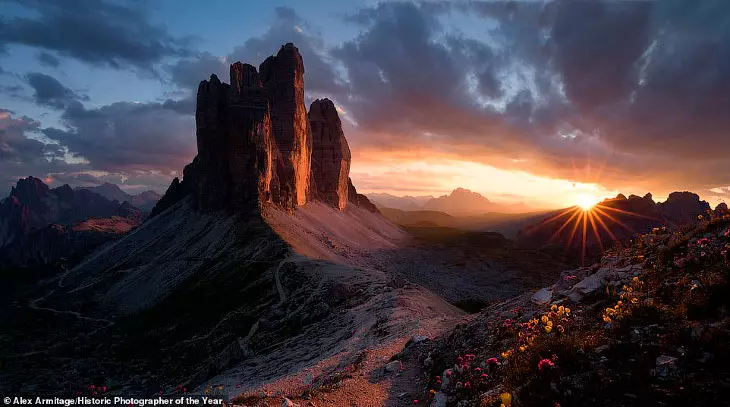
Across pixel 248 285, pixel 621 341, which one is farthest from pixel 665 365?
pixel 248 285

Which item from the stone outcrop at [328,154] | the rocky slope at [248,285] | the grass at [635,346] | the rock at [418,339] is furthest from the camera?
the stone outcrop at [328,154]

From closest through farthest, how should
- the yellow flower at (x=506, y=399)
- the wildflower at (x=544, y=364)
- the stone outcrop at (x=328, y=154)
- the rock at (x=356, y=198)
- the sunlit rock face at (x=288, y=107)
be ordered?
the yellow flower at (x=506, y=399) < the wildflower at (x=544, y=364) < the sunlit rock face at (x=288, y=107) < the stone outcrop at (x=328, y=154) < the rock at (x=356, y=198)

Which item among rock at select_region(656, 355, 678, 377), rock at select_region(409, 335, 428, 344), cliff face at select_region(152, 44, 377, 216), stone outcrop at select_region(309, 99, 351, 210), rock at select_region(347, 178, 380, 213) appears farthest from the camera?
rock at select_region(347, 178, 380, 213)

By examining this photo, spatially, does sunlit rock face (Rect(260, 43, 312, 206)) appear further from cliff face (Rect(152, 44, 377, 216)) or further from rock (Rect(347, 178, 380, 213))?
rock (Rect(347, 178, 380, 213))

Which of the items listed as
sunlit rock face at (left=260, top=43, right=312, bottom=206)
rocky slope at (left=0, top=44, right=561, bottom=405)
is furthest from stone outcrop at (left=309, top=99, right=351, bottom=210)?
sunlit rock face at (left=260, top=43, right=312, bottom=206)

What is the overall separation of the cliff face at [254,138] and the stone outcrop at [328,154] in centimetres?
1541

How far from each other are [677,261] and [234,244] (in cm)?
7374

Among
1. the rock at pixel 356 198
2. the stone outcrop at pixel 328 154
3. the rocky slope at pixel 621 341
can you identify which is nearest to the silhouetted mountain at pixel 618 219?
the rock at pixel 356 198

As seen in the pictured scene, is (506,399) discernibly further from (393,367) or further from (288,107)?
(288,107)

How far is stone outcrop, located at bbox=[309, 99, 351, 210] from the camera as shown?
13912 cm

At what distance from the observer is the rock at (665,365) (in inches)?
307

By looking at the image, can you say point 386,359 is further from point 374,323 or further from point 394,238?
point 394,238

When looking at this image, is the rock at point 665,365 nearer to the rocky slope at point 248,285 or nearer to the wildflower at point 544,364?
the wildflower at point 544,364

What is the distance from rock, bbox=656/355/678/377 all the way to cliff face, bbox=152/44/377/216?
83.1 m
